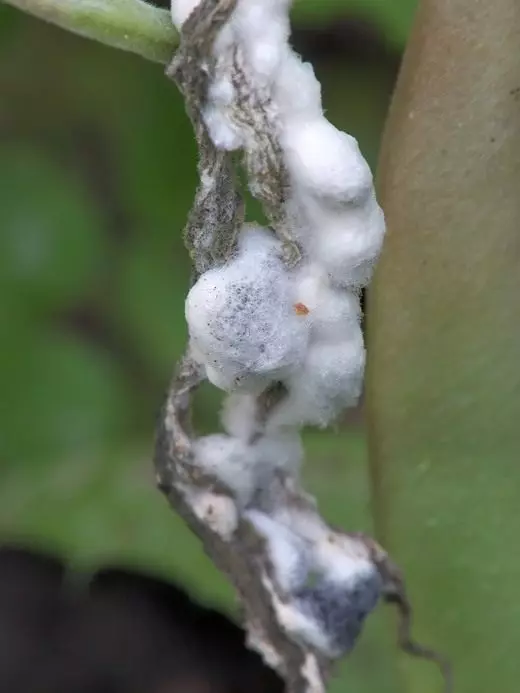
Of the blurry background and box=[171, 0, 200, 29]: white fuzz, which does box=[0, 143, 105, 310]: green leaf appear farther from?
box=[171, 0, 200, 29]: white fuzz

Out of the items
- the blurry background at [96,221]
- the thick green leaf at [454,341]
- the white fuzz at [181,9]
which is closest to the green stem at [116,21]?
the white fuzz at [181,9]

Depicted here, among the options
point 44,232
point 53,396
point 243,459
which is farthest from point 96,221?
point 243,459

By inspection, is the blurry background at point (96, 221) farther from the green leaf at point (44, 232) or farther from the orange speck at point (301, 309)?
the orange speck at point (301, 309)

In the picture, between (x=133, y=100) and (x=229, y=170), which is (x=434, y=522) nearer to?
(x=229, y=170)

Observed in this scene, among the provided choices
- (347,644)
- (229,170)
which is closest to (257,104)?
(229,170)

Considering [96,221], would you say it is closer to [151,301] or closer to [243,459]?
[151,301]
